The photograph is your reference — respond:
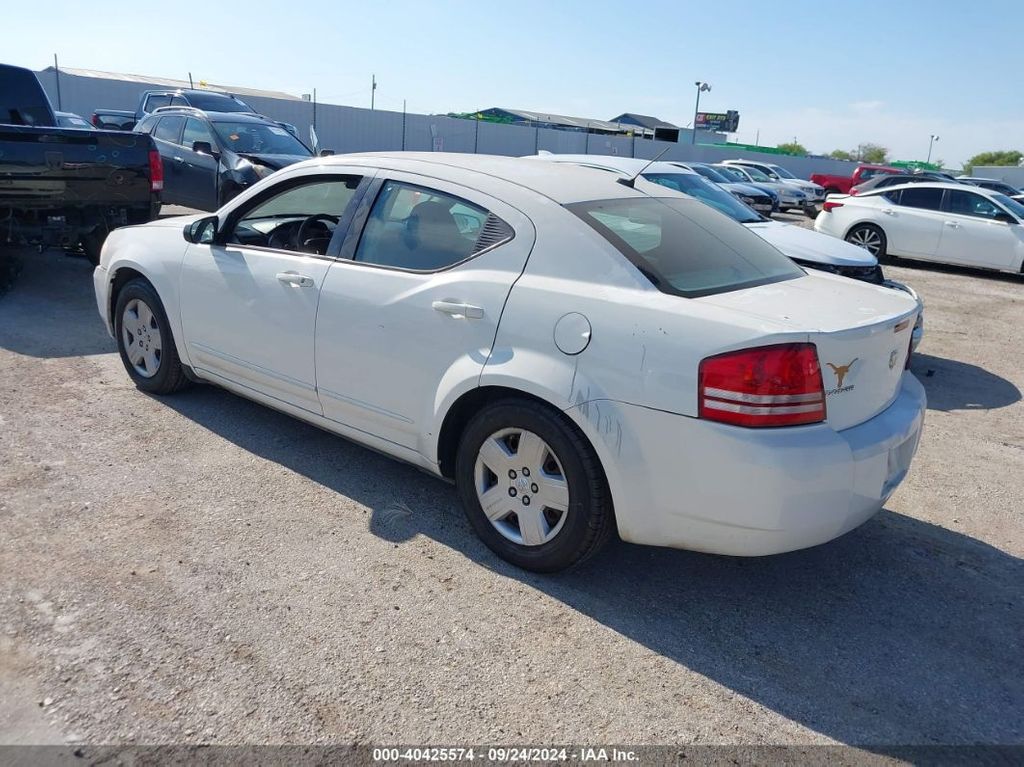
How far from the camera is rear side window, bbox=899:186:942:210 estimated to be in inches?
553

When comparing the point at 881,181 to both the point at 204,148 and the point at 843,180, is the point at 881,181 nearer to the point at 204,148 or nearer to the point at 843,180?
the point at 843,180

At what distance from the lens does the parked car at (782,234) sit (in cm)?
724

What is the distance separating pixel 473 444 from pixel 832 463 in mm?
1417

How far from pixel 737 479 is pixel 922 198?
43.8 ft

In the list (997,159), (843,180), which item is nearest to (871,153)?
(997,159)

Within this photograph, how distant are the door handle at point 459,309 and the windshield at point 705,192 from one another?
564cm

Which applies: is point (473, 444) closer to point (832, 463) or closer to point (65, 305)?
point (832, 463)

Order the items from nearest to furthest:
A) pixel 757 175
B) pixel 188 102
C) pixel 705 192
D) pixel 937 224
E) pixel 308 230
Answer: pixel 308 230, pixel 705 192, pixel 937 224, pixel 188 102, pixel 757 175

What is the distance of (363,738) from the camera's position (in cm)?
249

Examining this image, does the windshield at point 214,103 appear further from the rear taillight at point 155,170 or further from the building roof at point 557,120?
the building roof at point 557,120

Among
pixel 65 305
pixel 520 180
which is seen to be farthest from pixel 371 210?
pixel 65 305

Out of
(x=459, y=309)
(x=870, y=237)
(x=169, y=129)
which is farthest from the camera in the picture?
(x=870, y=237)

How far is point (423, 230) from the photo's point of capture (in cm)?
378

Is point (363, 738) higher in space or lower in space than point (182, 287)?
lower
